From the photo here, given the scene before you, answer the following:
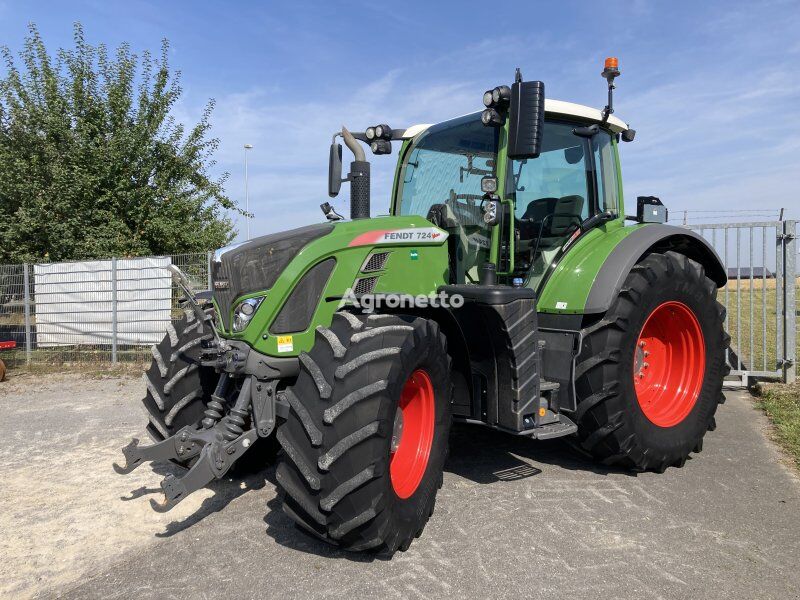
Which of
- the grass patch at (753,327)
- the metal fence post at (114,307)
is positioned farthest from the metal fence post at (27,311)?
the grass patch at (753,327)

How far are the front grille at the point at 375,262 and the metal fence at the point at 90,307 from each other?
22.2 ft

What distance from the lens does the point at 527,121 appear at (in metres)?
3.43

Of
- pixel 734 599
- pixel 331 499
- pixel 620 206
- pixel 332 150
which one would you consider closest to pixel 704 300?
pixel 620 206

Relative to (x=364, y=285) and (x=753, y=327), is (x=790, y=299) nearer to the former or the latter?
(x=753, y=327)

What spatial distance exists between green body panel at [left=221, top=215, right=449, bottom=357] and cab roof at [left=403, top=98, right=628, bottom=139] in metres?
1.13

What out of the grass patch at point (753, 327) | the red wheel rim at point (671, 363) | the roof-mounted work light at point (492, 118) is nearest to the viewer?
the roof-mounted work light at point (492, 118)

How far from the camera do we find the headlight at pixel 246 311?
10.7ft

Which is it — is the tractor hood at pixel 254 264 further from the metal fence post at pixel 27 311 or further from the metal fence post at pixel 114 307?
the metal fence post at pixel 27 311

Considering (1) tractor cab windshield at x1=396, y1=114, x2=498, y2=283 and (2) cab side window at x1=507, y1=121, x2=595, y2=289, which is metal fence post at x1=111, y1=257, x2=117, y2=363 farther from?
(2) cab side window at x1=507, y1=121, x2=595, y2=289

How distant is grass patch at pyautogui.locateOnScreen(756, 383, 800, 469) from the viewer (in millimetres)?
4926

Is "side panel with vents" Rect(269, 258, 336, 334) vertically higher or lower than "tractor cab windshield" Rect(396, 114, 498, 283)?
lower

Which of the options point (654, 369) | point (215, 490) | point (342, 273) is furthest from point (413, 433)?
point (654, 369)

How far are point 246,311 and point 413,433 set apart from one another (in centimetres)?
116

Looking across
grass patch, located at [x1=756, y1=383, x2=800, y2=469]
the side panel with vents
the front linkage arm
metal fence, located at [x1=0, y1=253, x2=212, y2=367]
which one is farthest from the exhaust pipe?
metal fence, located at [x1=0, y1=253, x2=212, y2=367]
